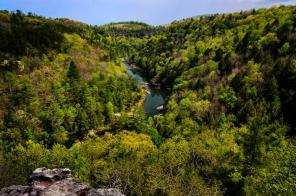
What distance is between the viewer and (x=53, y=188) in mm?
32156

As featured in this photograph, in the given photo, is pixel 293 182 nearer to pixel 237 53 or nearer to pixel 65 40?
pixel 237 53

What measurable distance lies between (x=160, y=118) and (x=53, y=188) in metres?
90.0

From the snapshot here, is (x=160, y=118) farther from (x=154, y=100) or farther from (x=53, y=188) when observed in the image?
(x=53, y=188)

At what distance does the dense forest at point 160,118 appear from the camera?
2448 inches

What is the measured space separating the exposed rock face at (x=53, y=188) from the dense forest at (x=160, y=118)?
2295 cm

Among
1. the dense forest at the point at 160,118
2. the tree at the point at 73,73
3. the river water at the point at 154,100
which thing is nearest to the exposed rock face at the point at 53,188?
the dense forest at the point at 160,118

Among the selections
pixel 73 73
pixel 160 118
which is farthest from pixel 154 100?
pixel 160 118

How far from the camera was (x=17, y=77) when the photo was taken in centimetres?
14438

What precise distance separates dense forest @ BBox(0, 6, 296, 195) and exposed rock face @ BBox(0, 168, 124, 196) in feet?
75.3

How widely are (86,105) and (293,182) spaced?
3773 inches

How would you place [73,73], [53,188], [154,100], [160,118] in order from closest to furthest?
[53,188], [160,118], [73,73], [154,100]

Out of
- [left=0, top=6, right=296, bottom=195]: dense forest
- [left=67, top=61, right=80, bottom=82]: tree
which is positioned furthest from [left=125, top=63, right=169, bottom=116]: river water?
[left=67, top=61, right=80, bottom=82]: tree

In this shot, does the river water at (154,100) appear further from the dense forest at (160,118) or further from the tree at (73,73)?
the tree at (73,73)

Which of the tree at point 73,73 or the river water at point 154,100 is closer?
the tree at point 73,73
